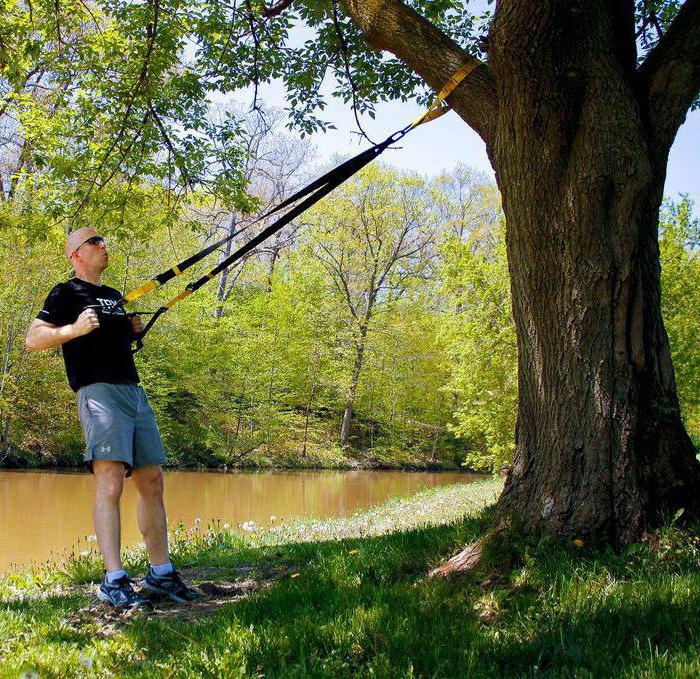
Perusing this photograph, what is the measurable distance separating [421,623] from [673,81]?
3.34m

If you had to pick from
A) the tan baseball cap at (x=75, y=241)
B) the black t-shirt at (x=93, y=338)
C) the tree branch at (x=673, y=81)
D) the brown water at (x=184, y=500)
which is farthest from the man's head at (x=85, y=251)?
the brown water at (x=184, y=500)

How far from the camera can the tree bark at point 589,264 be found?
11.9 ft

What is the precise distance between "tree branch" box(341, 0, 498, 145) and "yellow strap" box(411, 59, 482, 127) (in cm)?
3

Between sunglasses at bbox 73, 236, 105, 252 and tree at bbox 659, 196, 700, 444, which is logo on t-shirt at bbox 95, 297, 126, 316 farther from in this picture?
tree at bbox 659, 196, 700, 444

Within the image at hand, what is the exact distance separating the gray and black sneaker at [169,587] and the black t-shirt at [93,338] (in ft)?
4.21

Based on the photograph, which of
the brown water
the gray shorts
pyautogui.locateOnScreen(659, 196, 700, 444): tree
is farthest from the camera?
pyautogui.locateOnScreen(659, 196, 700, 444): tree

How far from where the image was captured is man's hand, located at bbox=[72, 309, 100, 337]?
411 cm

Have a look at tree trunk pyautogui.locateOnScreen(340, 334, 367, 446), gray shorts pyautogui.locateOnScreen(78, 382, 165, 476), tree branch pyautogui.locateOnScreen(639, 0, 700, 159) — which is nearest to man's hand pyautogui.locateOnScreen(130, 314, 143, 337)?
gray shorts pyautogui.locateOnScreen(78, 382, 165, 476)

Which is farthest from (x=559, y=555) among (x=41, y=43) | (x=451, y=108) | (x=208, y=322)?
(x=208, y=322)

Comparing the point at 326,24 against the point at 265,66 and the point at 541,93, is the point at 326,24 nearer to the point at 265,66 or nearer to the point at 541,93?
the point at 265,66

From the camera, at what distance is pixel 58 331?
4188 millimetres

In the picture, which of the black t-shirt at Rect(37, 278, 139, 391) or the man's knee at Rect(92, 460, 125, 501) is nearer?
the man's knee at Rect(92, 460, 125, 501)

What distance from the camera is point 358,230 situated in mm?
34031

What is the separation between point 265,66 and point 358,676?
8.34 m
